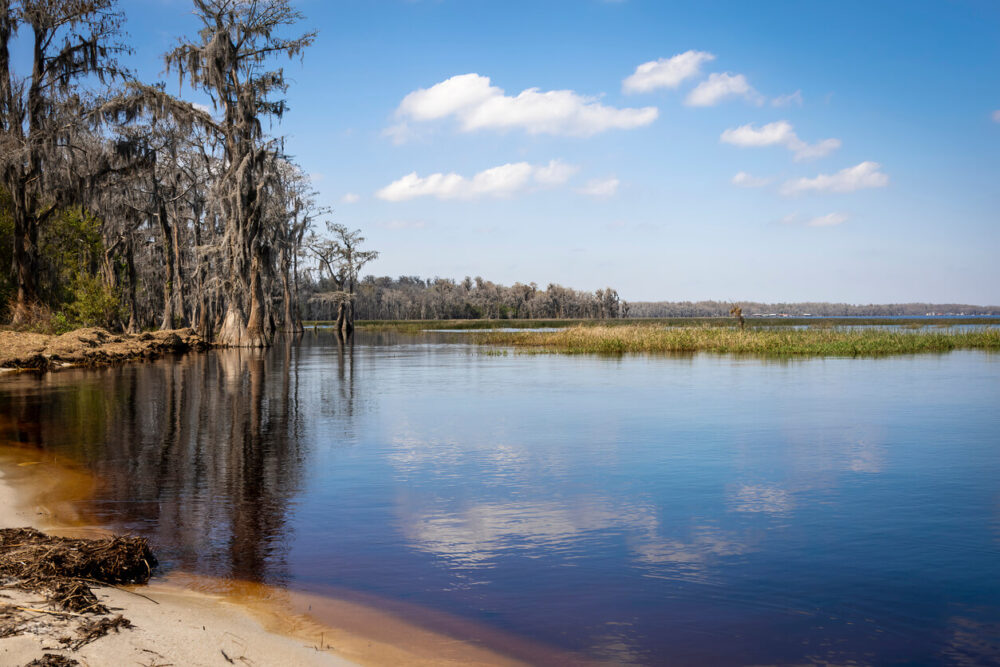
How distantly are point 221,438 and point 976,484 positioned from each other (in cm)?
1263

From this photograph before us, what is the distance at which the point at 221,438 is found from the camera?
1457 centimetres

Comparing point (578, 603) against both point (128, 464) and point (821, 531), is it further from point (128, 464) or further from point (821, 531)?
point (128, 464)

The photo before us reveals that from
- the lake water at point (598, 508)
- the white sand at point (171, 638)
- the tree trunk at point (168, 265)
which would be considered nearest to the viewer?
the white sand at point (171, 638)

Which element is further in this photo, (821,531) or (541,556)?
(821,531)

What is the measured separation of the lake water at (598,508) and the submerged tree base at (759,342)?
23336 mm

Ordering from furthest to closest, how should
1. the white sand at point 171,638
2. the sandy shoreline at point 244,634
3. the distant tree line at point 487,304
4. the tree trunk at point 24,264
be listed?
the distant tree line at point 487,304
the tree trunk at point 24,264
the sandy shoreline at point 244,634
the white sand at point 171,638

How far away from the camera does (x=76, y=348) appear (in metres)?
31.6

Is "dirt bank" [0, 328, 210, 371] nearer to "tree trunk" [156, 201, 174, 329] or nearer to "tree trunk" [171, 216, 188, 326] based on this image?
"tree trunk" [171, 216, 188, 326]

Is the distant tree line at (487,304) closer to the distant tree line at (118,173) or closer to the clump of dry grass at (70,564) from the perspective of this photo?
the distant tree line at (118,173)

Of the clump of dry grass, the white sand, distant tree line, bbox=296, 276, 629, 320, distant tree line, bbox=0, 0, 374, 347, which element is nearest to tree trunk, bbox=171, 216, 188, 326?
distant tree line, bbox=0, 0, 374, 347

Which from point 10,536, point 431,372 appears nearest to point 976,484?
point 10,536

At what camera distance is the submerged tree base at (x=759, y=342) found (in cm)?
4431

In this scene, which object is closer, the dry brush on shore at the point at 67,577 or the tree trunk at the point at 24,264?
the dry brush on shore at the point at 67,577

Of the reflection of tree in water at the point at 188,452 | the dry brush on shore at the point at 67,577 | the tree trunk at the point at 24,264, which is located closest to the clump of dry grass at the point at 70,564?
the dry brush on shore at the point at 67,577
